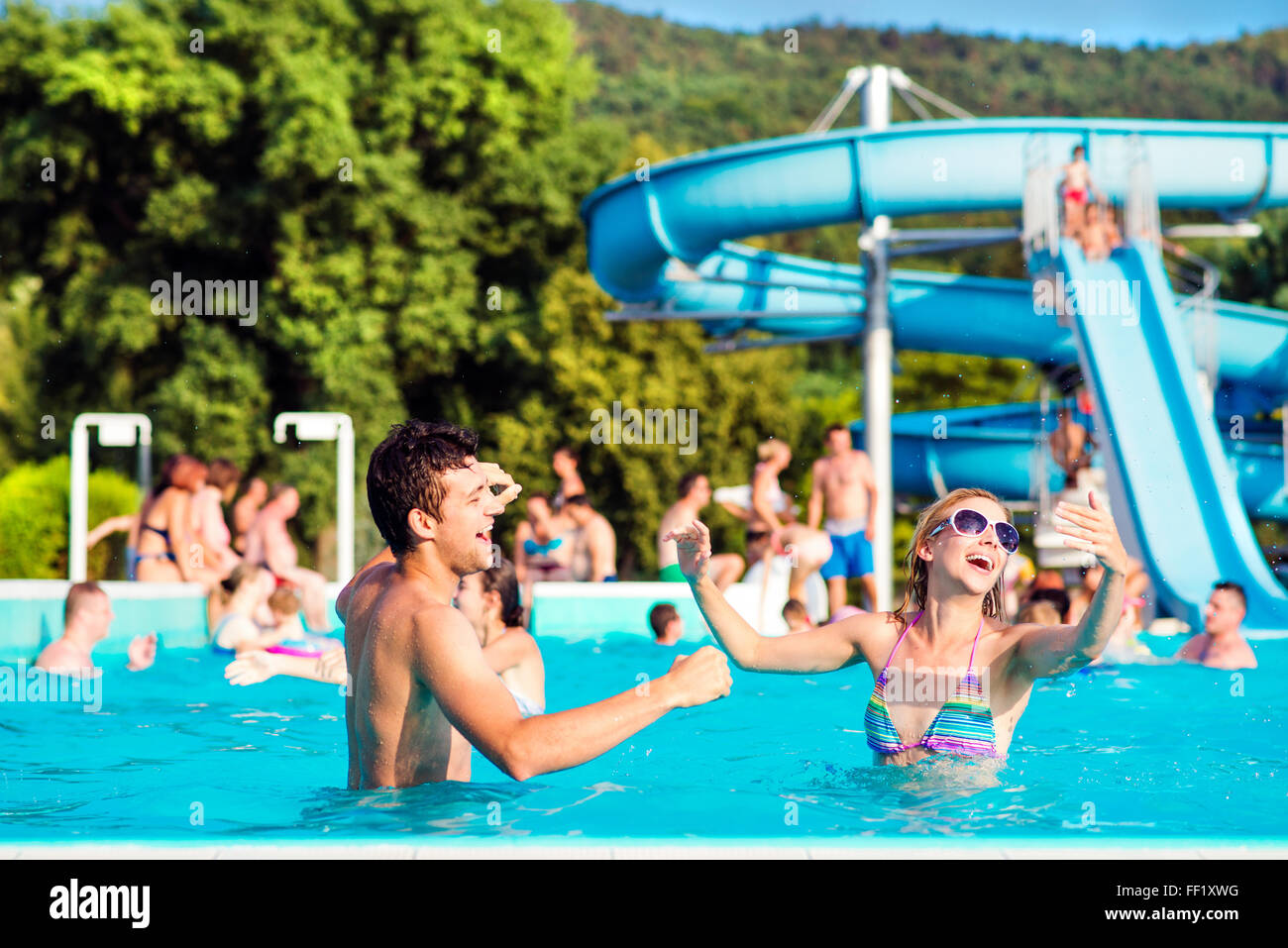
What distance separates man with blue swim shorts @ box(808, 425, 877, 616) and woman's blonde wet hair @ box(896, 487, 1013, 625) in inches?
254

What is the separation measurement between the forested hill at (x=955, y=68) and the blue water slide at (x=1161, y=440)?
123 feet

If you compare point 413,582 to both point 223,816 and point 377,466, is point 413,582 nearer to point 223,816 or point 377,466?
point 377,466

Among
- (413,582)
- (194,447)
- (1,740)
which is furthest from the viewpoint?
(194,447)

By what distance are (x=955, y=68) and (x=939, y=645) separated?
2115 inches

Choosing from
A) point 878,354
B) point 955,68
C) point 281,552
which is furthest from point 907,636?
point 955,68

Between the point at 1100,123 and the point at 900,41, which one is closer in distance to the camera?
the point at 1100,123

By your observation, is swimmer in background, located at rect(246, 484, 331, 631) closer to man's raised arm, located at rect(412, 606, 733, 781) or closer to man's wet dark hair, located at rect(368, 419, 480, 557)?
man's wet dark hair, located at rect(368, 419, 480, 557)

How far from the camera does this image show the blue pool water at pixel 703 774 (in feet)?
10.9

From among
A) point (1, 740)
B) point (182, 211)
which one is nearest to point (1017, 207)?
point (1, 740)

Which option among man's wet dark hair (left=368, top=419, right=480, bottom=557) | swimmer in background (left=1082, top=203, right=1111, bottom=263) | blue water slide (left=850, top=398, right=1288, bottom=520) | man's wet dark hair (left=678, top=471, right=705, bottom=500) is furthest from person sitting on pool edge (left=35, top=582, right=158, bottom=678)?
blue water slide (left=850, top=398, right=1288, bottom=520)

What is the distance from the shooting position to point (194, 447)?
2233 cm

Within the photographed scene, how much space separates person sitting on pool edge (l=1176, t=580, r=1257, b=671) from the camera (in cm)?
746

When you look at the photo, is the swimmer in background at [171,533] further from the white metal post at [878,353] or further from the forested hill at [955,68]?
the forested hill at [955,68]
